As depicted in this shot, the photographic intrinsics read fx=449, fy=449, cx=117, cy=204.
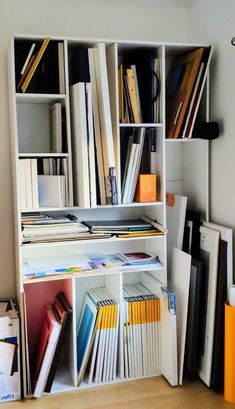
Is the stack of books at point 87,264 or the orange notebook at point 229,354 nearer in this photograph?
the orange notebook at point 229,354

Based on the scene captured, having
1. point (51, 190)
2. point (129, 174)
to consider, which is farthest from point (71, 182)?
point (129, 174)

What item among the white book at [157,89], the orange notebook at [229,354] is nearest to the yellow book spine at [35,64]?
the white book at [157,89]

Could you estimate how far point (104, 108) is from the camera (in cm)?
238

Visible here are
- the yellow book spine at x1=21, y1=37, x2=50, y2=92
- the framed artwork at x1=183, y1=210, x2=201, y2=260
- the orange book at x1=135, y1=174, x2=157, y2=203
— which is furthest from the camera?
the framed artwork at x1=183, y1=210, x2=201, y2=260

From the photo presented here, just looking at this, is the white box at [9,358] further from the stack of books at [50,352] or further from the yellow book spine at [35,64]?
the yellow book spine at [35,64]

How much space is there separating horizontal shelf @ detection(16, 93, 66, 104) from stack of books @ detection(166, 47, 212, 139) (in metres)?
0.67

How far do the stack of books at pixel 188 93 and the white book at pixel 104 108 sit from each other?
424 millimetres

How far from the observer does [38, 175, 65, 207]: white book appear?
240cm

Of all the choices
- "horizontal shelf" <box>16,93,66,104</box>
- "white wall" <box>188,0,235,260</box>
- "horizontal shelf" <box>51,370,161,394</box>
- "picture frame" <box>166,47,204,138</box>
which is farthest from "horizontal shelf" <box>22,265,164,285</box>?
"horizontal shelf" <box>16,93,66,104</box>

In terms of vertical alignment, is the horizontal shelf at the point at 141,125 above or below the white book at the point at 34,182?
above

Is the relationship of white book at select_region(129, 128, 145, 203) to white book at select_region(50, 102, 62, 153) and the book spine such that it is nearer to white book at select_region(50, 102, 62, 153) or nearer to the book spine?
the book spine

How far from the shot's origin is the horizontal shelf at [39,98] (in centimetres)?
234

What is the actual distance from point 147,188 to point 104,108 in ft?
1.65

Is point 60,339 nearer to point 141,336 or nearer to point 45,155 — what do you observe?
point 141,336
